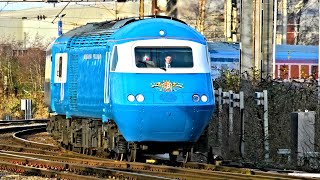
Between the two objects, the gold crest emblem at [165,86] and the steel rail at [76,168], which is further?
the gold crest emblem at [165,86]

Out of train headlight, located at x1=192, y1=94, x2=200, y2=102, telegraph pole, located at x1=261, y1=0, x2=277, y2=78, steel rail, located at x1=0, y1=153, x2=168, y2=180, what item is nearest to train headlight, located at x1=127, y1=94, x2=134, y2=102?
train headlight, located at x1=192, y1=94, x2=200, y2=102

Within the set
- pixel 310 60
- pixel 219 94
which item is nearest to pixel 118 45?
pixel 219 94

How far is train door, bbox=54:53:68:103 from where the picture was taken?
68.5 feet

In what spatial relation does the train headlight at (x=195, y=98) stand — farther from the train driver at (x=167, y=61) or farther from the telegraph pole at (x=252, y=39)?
the telegraph pole at (x=252, y=39)

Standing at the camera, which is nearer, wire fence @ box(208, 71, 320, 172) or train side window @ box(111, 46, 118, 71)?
train side window @ box(111, 46, 118, 71)

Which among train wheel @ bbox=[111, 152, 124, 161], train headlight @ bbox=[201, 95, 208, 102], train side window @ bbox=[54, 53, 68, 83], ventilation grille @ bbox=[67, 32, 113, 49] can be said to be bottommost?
train wheel @ bbox=[111, 152, 124, 161]

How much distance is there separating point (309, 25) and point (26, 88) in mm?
34872

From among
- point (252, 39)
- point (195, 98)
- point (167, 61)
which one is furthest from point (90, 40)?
point (252, 39)

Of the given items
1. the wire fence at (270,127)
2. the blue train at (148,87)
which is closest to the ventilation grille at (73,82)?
the blue train at (148,87)

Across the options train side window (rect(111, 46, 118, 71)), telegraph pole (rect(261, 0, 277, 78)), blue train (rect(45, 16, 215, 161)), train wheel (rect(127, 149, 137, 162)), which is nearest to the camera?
blue train (rect(45, 16, 215, 161))

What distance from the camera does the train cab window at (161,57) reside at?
54.9 ft

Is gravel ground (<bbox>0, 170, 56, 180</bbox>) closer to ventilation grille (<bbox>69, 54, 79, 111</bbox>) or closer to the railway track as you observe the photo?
the railway track

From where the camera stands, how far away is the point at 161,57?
16.8m

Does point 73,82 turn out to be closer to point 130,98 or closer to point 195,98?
point 130,98
